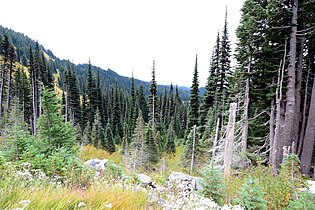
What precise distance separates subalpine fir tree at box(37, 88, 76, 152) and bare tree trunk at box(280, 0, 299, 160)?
959cm

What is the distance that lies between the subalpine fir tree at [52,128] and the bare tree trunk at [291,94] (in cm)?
959

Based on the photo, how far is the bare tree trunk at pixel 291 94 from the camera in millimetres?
9047

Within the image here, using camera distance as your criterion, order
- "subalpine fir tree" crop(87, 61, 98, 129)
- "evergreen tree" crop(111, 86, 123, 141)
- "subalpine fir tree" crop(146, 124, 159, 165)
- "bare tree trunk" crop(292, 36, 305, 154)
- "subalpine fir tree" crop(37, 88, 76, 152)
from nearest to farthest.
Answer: "subalpine fir tree" crop(37, 88, 76, 152) < "bare tree trunk" crop(292, 36, 305, 154) < "subalpine fir tree" crop(146, 124, 159, 165) < "subalpine fir tree" crop(87, 61, 98, 129) < "evergreen tree" crop(111, 86, 123, 141)

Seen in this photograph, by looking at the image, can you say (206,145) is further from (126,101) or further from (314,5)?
(126,101)

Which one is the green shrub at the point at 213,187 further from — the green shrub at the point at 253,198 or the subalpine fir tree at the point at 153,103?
the subalpine fir tree at the point at 153,103

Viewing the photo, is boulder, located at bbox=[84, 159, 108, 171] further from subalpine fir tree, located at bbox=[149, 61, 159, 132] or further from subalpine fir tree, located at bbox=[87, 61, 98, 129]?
subalpine fir tree, located at bbox=[87, 61, 98, 129]

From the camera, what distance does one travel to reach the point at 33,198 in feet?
6.56

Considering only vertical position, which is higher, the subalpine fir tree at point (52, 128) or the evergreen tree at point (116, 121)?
the subalpine fir tree at point (52, 128)

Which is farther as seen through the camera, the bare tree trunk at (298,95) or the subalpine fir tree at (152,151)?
the subalpine fir tree at (152,151)

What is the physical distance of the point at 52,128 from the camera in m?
7.43

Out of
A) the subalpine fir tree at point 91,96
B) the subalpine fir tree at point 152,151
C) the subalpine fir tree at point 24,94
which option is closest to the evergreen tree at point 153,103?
the subalpine fir tree at point 152,151

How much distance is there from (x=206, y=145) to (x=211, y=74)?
10.7 m

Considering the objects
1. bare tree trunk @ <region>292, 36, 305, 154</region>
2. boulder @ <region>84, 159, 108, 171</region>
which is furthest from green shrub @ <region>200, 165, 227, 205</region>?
bare tree trunk @ <region>292, 36, 305, 154</region>

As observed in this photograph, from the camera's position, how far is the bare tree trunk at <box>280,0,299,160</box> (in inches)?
356
